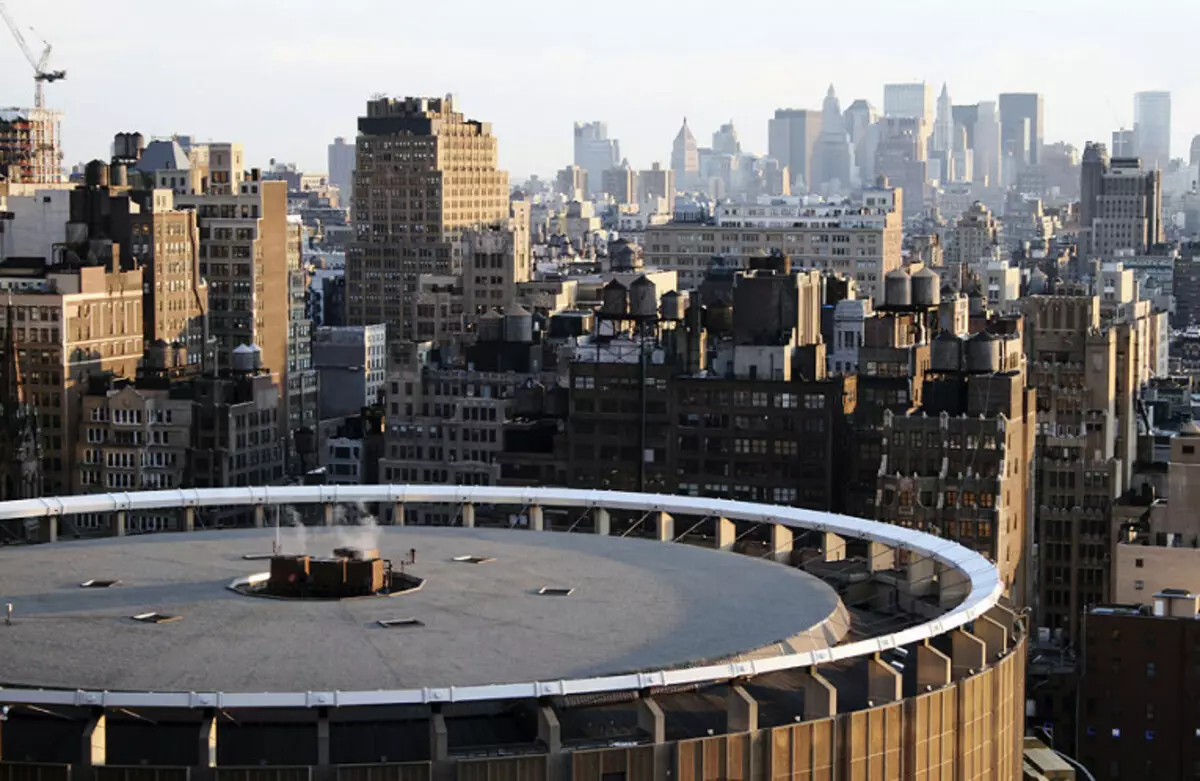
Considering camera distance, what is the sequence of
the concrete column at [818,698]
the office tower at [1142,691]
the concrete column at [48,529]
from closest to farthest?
1. the concrete column at [818,698]
2. the concrete column at [48,529]
3. the office tower at [1142,691]

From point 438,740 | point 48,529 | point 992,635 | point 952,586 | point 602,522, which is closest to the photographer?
point 438,740

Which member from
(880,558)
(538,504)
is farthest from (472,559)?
(880,558)

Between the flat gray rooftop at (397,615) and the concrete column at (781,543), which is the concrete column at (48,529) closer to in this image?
the flat gray rooftop at (397,615)

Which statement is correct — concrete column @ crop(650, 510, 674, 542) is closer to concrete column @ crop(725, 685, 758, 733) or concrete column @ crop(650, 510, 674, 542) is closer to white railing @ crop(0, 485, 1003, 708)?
white railing @ crop(0, 485, 1003, 708)

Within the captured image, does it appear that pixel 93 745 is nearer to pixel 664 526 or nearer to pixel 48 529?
pixel 48 529

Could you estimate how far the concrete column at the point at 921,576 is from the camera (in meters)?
81.7

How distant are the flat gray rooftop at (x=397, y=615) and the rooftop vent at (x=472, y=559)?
1.32 feet

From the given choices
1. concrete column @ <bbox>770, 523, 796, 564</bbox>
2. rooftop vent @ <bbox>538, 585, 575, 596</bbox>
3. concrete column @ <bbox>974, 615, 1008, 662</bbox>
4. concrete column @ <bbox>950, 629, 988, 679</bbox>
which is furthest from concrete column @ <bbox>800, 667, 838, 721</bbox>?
concrete column @ <bbox>770, 523, 796, 564</bbox>

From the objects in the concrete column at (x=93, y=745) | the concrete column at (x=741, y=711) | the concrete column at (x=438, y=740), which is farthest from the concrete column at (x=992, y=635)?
the concrete column at (x=93, y=745)

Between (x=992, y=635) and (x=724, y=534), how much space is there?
58.6 feet

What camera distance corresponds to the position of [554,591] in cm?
7538

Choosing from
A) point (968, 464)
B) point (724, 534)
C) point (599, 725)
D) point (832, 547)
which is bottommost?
point (968, 464)

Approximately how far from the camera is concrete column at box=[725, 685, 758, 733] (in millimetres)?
63000

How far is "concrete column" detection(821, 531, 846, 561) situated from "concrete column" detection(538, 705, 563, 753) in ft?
86.2
